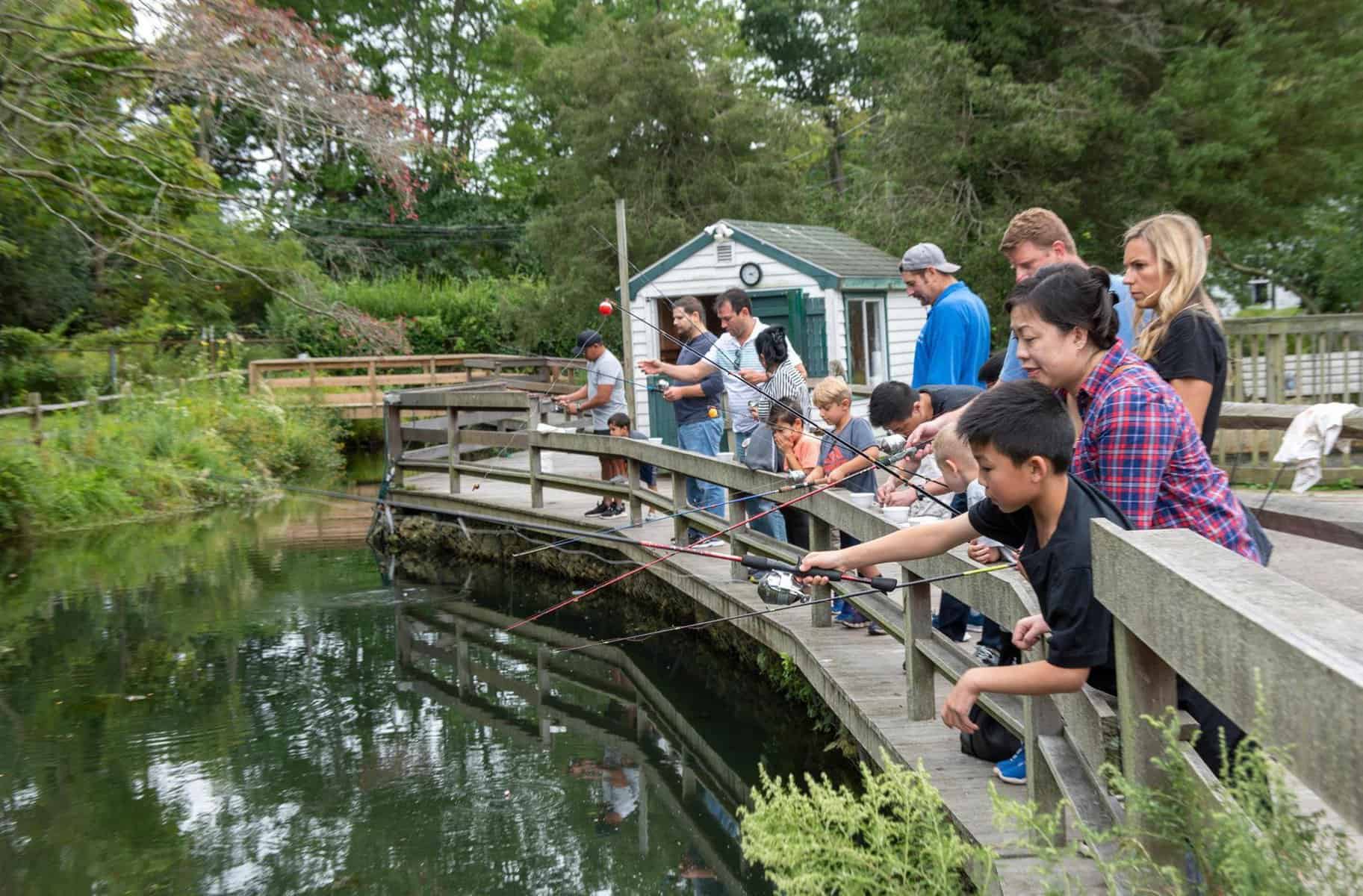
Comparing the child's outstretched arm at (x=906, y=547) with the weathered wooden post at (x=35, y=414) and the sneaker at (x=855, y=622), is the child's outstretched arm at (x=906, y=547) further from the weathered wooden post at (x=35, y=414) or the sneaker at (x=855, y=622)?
the weathered wooden post at (x=35, y=414)

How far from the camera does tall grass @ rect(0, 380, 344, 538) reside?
14820 millimetres

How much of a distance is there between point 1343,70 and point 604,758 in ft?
47.9

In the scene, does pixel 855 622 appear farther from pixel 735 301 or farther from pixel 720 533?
pixel 735 301

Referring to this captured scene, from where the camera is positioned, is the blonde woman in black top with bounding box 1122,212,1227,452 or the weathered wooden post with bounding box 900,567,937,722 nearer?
the blonde woman in black top with bounding box 1122,212,1227,452

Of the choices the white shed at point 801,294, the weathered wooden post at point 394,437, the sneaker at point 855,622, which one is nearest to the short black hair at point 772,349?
the sneaker at point 855,622

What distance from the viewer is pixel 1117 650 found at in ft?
8.24

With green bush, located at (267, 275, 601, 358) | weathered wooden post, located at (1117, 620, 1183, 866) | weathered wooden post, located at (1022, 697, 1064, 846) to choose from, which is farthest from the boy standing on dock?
green bush, located at (267, 275, 601, 358)

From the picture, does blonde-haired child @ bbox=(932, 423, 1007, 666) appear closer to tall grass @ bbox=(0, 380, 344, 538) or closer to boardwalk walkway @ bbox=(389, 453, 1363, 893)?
boardwalk walkway @ bbox=(389, 453, 1363, 893)

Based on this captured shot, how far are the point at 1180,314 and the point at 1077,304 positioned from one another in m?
0.51

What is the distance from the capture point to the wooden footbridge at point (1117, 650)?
1631mm

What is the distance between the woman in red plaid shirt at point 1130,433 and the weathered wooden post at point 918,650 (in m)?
1.48

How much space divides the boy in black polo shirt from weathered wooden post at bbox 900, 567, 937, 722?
1519 mm

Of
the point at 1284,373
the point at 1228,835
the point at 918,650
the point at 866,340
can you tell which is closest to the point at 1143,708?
the point at 1228,835

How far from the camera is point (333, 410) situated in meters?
24.2
